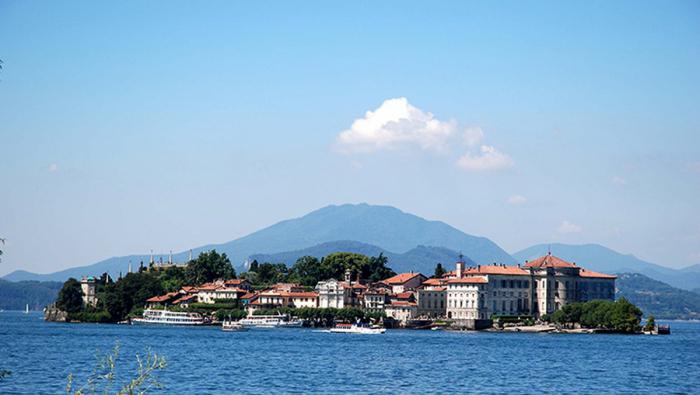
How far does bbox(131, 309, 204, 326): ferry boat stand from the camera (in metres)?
153

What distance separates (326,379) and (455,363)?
16.5m

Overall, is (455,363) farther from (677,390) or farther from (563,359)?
(677,390)

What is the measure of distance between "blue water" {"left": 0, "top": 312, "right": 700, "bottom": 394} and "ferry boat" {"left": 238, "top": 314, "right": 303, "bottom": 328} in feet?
140

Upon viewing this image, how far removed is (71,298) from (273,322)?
3596 centimetres

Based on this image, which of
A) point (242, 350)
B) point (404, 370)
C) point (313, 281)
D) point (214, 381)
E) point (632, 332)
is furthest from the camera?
point (313, 281)

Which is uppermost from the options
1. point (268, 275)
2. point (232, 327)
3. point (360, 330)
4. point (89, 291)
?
point (268, 275)

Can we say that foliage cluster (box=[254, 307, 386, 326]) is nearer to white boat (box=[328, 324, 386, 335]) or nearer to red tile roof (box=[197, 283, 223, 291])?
white boat (box=[328, 324, 386, 335])

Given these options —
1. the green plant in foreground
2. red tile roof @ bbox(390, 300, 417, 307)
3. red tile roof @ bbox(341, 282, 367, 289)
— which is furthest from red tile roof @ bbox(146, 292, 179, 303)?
the green plant in foreground

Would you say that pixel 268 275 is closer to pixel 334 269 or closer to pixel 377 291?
pixel 334 269

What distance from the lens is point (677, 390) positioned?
57.8m

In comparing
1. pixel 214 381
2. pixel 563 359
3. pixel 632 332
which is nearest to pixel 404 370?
pixel 214 381

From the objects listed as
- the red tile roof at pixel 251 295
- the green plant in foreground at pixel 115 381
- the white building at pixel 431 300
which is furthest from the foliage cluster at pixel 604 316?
the green plant in foreground at pixel 115 381

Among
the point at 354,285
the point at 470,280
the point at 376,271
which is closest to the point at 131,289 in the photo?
the point at 354,285

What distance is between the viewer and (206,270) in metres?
180
